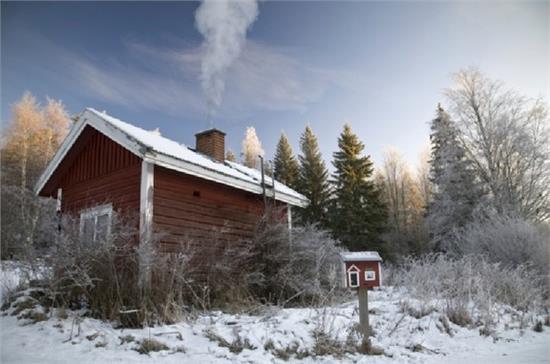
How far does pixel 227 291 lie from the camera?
8016 mm

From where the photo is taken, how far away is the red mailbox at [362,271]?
17.0 ft

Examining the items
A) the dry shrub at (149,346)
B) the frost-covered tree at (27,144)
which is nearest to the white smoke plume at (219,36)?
the dry shrub at (149,346)

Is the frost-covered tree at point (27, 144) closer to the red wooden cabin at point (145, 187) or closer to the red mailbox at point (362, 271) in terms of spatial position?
the red wooden cabin at point (145, 187)

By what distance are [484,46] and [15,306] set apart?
14.4 meters

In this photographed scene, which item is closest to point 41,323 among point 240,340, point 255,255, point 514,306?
point 240,340

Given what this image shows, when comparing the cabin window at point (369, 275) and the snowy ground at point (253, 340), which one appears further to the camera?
the cabin window at point (369, 275)

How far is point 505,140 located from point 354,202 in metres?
9.73

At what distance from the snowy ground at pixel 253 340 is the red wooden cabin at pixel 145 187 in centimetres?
179

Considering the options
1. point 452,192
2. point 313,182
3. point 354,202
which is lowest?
point 452,192

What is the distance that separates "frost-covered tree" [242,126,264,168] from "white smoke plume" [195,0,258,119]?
678 inches

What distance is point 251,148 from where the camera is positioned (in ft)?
107

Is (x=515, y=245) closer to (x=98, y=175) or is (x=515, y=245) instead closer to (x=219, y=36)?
(x=219, y=36)

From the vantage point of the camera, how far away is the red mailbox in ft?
17.0

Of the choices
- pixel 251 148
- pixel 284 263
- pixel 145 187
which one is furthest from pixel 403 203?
pixel 145 187
